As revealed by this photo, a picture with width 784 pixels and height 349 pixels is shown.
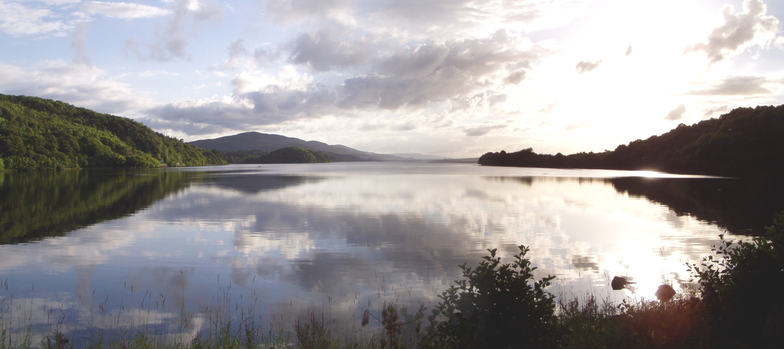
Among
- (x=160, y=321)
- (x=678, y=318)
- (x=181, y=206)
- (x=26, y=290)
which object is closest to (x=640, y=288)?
(x=678, y=318)

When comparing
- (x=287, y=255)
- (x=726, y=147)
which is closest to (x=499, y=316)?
(x=287, y=255)

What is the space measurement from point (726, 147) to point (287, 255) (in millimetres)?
129984

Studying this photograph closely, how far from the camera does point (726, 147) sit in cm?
11056

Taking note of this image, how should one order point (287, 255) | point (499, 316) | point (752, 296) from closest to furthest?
point (499, 316)
point (752, 296)
point (287, 255)

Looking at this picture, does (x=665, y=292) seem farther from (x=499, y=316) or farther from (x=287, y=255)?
(x=287, y=255)

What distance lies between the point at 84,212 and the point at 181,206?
7.12 metres

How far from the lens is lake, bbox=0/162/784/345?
1149cm

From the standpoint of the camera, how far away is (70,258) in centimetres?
1736

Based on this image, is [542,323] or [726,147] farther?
[726,147]

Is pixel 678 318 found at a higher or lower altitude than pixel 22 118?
lower

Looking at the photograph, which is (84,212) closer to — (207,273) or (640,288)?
(207,273)

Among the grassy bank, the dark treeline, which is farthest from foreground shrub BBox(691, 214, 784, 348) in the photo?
the dark treeline

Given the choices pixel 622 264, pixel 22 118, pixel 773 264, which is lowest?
pixel 622 264

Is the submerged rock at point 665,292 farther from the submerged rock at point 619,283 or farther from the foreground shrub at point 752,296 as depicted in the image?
the foreground shrub at point 752,296
